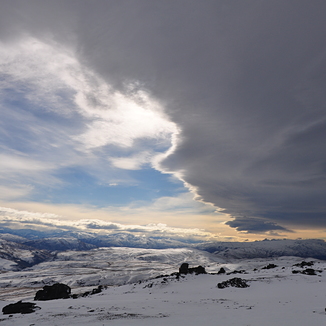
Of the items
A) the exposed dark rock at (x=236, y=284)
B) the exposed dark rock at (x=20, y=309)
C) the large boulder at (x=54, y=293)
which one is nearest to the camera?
the exposed dark rock at (x=20, y=309)

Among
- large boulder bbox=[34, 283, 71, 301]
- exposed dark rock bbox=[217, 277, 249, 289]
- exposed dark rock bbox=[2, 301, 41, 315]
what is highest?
exposed dark rock bbox=[217, 277, 249, 289]

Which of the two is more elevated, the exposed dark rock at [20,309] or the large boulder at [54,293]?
the exposed dark rock at [20,309]

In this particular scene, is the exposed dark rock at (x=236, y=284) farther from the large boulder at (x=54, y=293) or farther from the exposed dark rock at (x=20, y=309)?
the large boulder at (x=54, y=293)

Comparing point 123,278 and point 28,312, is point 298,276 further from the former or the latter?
point 123,278

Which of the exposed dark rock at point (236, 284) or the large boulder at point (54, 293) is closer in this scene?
the exposed dark rock at point (236, 284)

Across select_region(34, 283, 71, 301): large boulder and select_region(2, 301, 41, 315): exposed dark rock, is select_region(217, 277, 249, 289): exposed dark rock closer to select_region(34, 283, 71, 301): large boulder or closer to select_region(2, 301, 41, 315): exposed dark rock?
select_region(2, 301, 41, 315): exposed dark rock

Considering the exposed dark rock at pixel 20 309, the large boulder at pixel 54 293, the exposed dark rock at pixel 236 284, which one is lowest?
the large boulder at pixel 54 293

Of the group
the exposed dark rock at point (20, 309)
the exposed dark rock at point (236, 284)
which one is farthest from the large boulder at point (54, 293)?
the exposed dark rock at point (236, 284)

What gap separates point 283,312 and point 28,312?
28.6 meters

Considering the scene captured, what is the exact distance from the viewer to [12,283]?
597 ft

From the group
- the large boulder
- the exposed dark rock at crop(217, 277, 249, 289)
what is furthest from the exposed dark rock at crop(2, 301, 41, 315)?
the exposed dark rock at crop(217, 277, 249, 289)

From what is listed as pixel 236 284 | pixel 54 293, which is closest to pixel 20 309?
pixel 54 293

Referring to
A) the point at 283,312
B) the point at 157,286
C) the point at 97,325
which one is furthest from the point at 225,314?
the point at 157,286

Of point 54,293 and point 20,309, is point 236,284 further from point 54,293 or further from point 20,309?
point 54,293
